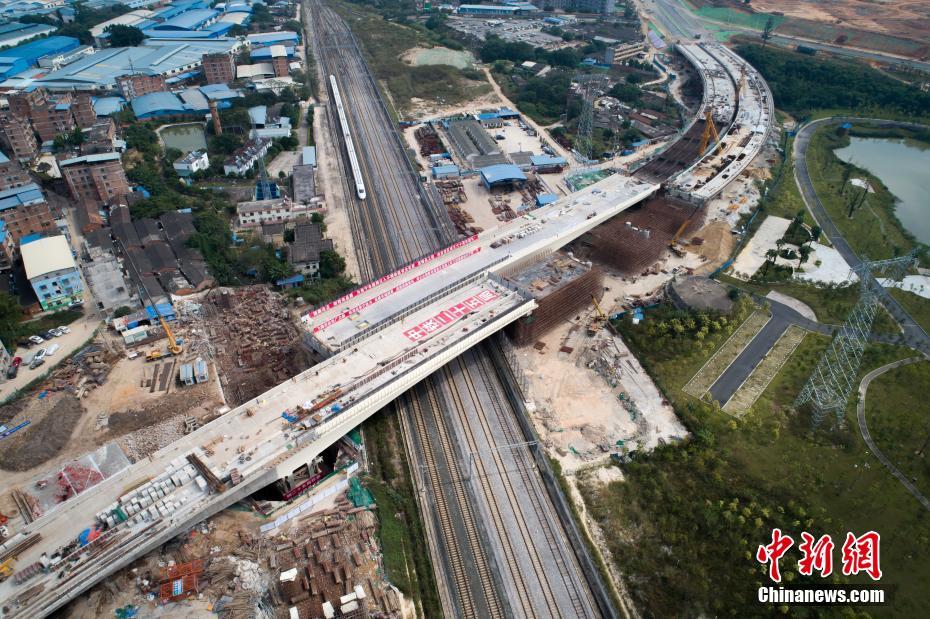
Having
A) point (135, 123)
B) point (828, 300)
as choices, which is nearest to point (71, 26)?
point (135, 123)

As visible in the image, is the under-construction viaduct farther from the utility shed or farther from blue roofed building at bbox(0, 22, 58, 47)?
blue roofed building at bbox(0, 22, 58, 47)

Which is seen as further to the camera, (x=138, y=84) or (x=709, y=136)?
(x=138, y=84)

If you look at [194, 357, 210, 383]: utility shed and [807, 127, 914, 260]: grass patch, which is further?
[807, 127, 914, 260]: grass patch

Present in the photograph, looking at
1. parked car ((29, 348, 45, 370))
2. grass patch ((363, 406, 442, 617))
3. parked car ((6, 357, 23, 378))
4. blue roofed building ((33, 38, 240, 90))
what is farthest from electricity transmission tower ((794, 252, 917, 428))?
blue roofed building ((33, 38, 240, 90))


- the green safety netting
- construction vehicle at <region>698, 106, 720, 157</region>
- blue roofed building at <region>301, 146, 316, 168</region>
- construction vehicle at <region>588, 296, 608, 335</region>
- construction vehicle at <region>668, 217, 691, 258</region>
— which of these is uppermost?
construction vehicle at <region>698, 106, 720, 157</region>

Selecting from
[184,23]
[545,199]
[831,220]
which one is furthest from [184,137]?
[831,220]

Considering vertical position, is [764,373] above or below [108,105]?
below

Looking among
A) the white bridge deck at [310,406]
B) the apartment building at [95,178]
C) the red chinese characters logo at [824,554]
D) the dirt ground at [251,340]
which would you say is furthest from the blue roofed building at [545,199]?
the apartment building at [95,178]

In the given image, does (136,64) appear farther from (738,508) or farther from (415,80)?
(738,508)
